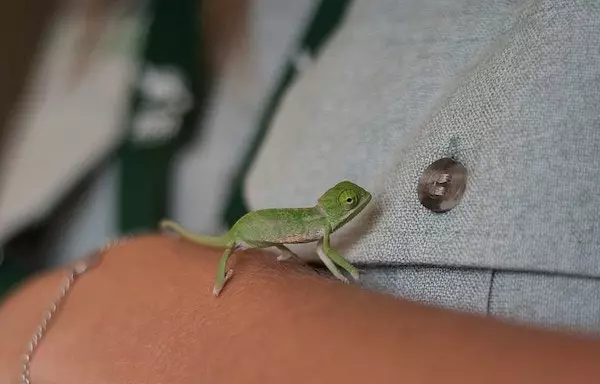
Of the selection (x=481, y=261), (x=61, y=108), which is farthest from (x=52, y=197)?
(x=481, y=261)

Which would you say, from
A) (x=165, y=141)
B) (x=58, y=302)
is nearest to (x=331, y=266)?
(x=58, y=302)

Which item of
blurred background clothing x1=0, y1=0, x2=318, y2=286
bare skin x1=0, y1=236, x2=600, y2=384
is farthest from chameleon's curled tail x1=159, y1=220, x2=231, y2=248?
blurred background clothing x1=0, y1=0, x2=318, y2=286

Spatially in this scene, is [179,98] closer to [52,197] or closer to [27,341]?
[52,197]

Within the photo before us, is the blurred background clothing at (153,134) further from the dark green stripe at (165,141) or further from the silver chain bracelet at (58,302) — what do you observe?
the silver chain bracelet at (58,302)

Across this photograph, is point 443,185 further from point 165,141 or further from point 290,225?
point 165,141

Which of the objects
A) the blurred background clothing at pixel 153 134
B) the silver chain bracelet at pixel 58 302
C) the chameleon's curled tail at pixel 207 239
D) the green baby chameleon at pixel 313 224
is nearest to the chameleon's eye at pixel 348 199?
the green baby chameleon at pixel 313 224

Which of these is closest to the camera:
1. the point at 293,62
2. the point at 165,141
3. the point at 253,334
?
the point at 253,334
